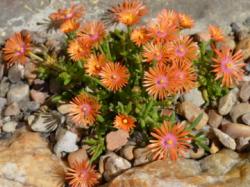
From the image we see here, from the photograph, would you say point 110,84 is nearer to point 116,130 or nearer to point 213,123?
point 116,130

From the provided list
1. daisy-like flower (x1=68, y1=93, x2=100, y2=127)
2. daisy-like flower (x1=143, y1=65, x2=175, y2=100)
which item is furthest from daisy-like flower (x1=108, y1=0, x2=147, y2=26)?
daisy-like flower (x1=68, y1=93, x2=100, y2=127)

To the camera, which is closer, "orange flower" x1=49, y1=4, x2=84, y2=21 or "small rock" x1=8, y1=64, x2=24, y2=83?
"orange flower" x1=49, y1=4, x2=84, y2=21

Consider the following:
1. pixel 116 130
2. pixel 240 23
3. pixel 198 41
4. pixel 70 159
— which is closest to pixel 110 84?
pixel 116 130

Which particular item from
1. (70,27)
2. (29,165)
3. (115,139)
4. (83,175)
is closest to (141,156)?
(115,139)

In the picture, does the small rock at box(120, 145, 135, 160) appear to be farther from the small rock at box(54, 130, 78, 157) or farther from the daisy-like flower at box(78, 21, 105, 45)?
the daisy-like flower at box(78, 21, 105, 45)

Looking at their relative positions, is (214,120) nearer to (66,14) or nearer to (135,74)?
(135,74)

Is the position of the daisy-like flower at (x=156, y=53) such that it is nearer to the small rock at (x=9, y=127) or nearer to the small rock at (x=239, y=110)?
the small rock at (x=239, y=110)
